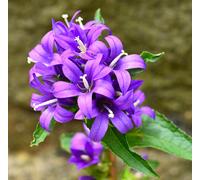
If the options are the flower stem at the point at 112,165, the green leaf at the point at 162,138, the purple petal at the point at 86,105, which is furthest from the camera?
the flower stem at the point at 112,165

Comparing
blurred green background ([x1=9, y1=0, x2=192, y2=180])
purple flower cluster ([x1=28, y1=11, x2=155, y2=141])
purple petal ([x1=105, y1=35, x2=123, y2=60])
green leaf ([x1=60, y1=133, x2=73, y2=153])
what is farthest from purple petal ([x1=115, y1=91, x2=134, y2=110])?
blurred green background ([x1=9, y1=0, x2=192, y2=180])

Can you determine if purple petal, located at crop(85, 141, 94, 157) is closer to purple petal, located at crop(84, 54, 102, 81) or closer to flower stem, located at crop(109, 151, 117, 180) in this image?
flower stem, located at crop(109, 151, 117, 180)

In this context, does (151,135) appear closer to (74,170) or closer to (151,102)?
(151,102)

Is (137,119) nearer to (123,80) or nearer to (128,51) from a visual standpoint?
A: (123,80)

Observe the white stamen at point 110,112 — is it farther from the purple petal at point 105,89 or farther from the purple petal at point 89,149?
the purple petal at point 89,149

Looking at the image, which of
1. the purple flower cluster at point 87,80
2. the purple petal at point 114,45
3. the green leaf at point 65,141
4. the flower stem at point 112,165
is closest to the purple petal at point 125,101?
the purple flower cluster at point 87,80

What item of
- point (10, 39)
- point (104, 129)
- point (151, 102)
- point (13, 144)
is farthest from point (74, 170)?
point (104, 129)
